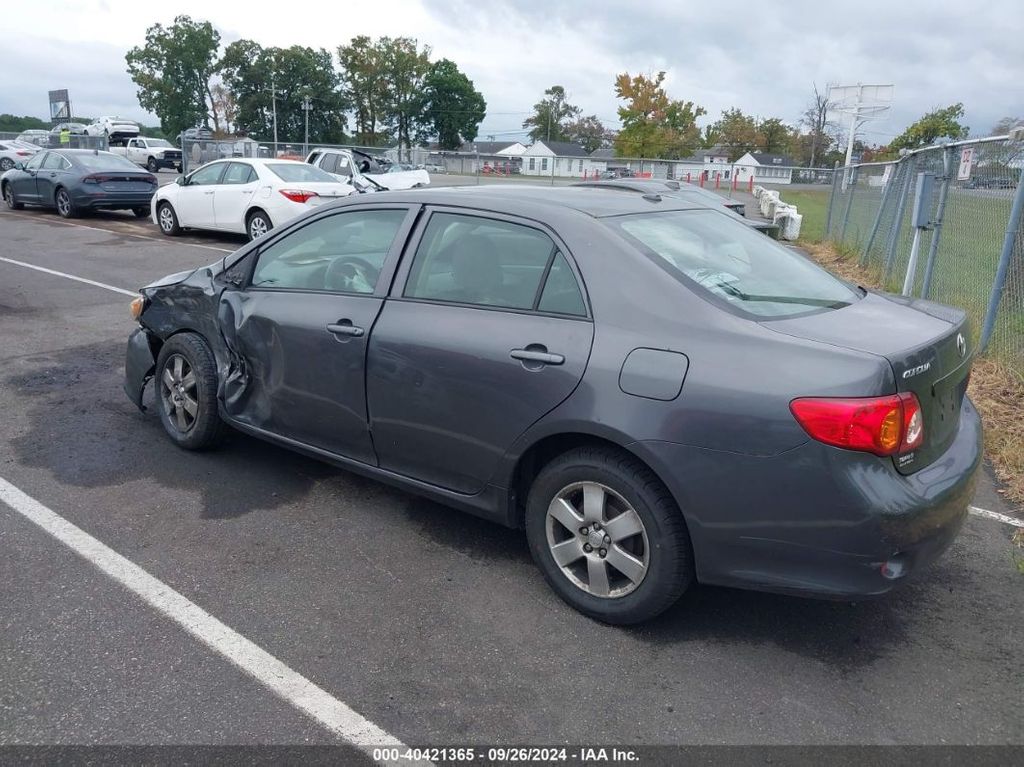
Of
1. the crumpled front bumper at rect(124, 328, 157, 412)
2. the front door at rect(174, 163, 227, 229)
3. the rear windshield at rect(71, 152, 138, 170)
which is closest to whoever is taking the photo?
the crumpled front bumper at rect(124, 328, 157, 412)

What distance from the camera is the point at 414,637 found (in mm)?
3094

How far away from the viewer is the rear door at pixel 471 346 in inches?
125

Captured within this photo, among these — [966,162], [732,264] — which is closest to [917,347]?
[732,264]

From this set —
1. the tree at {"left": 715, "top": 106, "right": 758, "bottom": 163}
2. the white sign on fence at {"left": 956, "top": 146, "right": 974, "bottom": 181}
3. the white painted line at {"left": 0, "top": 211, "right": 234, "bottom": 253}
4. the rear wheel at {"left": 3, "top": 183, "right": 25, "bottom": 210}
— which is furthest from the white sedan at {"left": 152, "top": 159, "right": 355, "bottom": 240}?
the tree at {"left": 715, "top": 106, "right": 758, "bottom": 163}

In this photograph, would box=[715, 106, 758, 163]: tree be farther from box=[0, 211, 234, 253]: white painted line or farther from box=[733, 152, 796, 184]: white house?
box=[0, 211, 234, 253]: white painted line

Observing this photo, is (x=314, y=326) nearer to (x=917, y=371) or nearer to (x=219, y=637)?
(x=219, y=637)

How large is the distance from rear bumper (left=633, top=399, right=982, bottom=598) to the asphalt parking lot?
0.43 metres

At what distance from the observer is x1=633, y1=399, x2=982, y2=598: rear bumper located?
2611mm

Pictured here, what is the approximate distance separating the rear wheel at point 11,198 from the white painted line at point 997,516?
2043 cm

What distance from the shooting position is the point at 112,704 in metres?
2.67

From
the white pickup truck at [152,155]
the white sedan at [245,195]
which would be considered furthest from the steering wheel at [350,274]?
the white pickup truck at [152,155]

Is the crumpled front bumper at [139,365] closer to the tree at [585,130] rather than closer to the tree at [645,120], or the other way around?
the tree at [645,120]

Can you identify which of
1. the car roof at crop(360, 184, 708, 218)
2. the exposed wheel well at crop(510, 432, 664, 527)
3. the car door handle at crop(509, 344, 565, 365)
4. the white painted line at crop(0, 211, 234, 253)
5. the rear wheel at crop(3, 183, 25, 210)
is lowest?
the white painted line at crop(0, 211, 234, 253)

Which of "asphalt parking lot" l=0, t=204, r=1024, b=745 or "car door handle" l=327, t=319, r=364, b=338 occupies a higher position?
"car door handle" l=327, t=319, r=364, b=338
